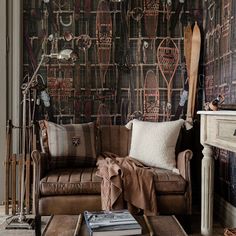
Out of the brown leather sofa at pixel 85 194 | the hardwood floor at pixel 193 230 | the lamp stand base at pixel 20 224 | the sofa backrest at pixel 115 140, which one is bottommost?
the hardwood floor at pixel 193 230

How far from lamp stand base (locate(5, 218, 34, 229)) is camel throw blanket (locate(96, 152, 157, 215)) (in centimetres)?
70

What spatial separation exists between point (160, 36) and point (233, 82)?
120 cm

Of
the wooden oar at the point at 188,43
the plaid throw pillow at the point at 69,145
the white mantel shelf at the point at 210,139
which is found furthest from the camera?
the wooden oar at the point at 188,43

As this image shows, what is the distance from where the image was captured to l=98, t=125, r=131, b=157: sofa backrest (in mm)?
3646

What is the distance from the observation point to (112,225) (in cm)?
180

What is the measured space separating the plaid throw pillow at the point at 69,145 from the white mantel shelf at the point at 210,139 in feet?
3.85

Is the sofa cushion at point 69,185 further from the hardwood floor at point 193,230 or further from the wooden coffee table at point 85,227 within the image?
the wooden coffee table at point 85,227

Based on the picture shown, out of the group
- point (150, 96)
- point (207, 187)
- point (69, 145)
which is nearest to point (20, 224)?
point (69, 145)

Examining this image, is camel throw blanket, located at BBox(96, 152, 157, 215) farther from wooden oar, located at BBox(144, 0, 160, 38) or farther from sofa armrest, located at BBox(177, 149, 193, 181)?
wooden oar, located at BBox(144, 0, 160, 38)

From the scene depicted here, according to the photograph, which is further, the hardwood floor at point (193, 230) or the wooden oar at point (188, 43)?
the wooden oar at point (188, 43)

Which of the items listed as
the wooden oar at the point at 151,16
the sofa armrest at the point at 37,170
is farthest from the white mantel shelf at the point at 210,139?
the wooden oar at the point at 151,16

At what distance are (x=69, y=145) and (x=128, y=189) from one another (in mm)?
803

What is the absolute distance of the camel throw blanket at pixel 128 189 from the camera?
2.81 m

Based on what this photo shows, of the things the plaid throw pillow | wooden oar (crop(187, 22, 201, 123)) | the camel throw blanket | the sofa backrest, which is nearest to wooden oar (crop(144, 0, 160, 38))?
wooden oar (crop(187, 22, 201, 123))
